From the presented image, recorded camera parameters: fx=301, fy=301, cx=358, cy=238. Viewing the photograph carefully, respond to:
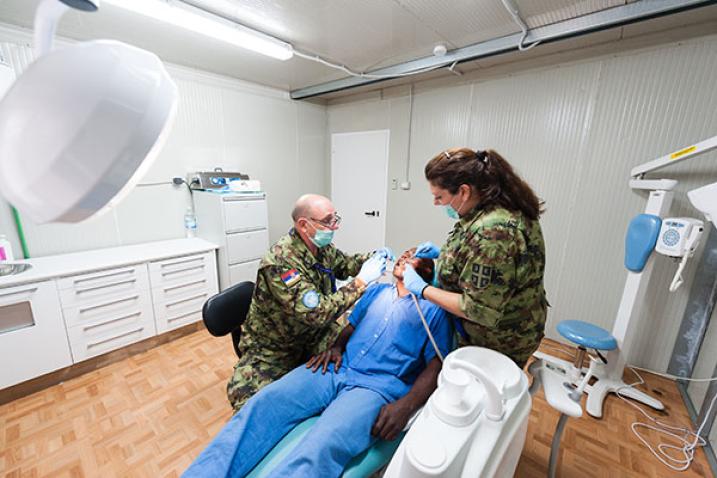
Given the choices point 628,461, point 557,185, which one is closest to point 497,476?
point 628,461

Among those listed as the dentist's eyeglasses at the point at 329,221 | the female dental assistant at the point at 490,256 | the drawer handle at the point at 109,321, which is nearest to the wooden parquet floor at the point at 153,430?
the drawer handle at the point at 109,321

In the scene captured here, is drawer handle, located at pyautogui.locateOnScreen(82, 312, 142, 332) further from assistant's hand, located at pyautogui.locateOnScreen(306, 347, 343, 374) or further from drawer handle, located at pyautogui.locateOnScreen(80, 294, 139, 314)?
assistant's hand, located at pyautogui.locateOnScreen(306, 347, 343, 374)

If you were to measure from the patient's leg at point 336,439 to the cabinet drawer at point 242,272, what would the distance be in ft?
7.10

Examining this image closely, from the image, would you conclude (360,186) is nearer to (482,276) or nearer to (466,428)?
(482,276)

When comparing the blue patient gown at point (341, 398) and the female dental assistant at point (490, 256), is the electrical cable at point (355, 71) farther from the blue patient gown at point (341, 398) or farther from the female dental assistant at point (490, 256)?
the blue patient gown at point (341, 398)

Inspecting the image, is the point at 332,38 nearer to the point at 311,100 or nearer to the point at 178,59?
the point at 178,59

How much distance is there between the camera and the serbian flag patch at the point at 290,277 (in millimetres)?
1367

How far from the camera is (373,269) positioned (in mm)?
1604

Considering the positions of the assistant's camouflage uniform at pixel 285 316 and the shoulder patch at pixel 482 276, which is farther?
the assistant's camouflage uniform at pixel 285 316

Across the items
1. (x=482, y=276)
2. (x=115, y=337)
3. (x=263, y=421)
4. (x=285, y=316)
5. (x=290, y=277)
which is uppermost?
(x=482, y=276)

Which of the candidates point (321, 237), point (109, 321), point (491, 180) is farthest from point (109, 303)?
point (491, 180)

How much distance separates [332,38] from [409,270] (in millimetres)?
1974

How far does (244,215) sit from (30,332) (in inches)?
65.6

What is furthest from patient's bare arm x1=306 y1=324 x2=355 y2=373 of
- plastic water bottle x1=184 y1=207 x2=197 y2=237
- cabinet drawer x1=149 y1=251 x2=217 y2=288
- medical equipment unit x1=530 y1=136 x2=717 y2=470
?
plastic water bottle x1=184 y1=207 x2=197 y2=237
